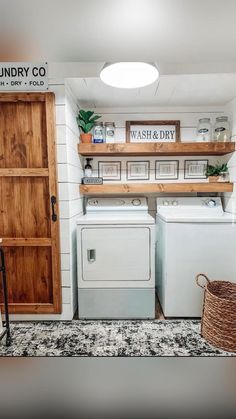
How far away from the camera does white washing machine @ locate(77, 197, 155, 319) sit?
200 centimetres

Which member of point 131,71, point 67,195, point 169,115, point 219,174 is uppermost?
point 169,115

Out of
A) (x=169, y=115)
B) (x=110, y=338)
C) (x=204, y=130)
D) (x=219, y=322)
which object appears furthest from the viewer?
(x=169, y=115)

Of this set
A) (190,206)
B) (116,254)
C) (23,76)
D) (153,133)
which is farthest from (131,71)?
(190,206)

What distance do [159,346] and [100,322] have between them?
57 cm

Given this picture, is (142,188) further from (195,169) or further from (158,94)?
(158,94)

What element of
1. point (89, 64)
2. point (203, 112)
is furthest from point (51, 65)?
point (203, 112)

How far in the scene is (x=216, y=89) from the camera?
2.02m

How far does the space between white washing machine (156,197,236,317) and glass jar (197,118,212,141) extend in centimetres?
87

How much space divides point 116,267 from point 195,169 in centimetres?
136

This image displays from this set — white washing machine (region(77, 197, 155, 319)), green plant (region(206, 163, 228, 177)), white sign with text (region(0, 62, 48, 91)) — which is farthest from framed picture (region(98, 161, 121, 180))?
white sign with text (region(0, 62, 48, 91))
